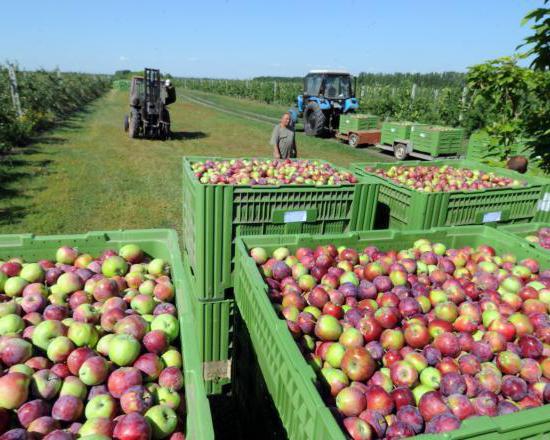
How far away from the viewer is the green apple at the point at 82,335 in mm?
2031

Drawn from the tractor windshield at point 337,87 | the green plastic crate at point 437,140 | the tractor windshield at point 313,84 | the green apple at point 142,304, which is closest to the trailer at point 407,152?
the green plastic crate at point 437,140

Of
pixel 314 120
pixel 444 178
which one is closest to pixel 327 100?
pixel 314 120

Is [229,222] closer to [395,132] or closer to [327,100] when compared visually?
[395,132]

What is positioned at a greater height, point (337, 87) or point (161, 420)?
point (337, 87)

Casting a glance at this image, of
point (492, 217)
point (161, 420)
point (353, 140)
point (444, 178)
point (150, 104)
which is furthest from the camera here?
point (353, 140)

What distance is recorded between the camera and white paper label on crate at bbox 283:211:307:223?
3658 mm

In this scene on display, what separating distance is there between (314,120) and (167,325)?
1699 cm

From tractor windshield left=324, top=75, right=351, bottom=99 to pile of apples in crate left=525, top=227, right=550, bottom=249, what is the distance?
15564mm

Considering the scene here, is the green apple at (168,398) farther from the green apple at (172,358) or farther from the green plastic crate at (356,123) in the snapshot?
the green plastic crate at (356,123)

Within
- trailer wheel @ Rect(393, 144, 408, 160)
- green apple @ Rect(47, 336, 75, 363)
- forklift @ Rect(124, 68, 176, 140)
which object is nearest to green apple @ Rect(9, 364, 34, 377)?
green apple @ Rect(47, 336, 75, 363)

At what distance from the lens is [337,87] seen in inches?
726

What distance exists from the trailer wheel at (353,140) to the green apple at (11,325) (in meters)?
15.0

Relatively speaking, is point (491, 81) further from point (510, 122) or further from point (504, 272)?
point (504, 272)

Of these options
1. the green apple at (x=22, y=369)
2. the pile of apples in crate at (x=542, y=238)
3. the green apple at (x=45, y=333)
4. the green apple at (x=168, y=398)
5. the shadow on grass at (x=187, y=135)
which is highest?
the pile of apples in crate at (x=542, y=238)
